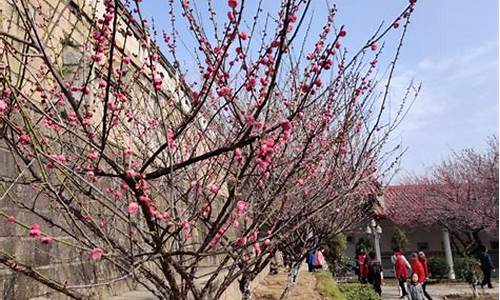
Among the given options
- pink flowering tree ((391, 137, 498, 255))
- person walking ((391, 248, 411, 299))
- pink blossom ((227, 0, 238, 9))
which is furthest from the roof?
pink blossom ((227, 0, 238, 9))

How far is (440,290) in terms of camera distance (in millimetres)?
15055

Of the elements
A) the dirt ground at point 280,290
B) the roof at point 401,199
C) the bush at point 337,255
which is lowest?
the dirt ground at point 280,290

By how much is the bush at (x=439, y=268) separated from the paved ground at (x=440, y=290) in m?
1.73

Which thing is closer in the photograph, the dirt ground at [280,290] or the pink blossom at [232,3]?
the pink blossom at [232,3]

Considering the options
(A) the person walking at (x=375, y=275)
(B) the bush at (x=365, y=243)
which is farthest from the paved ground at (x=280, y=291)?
(B) the bush at (x=365, y=243)

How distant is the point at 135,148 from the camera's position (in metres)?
4.66

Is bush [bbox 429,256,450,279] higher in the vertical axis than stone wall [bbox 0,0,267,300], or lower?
lower

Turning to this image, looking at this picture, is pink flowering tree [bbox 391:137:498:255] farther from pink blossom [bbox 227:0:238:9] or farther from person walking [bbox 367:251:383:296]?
pink blossom [bbox 227:0:238:9]

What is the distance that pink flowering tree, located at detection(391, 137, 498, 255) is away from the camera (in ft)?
61.0

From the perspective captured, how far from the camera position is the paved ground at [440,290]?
13883 mm

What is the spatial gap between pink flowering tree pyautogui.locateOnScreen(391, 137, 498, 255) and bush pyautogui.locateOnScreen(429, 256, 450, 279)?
1.51m

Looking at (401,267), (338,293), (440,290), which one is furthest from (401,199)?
(338,293)

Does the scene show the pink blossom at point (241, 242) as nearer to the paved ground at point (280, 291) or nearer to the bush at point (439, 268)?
the paved ground at point (280, 291)

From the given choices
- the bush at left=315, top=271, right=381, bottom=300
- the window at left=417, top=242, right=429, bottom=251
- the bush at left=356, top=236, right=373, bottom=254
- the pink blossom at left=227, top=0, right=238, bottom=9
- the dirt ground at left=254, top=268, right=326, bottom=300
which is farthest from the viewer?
the window at left=417, top=242, right=429, bottom=251
